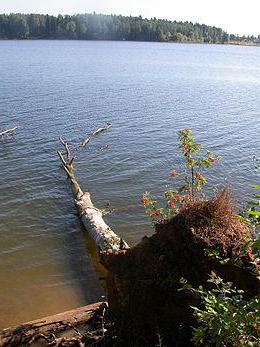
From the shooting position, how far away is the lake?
41.2 feet

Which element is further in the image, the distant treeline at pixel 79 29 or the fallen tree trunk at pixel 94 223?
the distant treeline at pixel 79 29

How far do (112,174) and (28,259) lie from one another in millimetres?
8257

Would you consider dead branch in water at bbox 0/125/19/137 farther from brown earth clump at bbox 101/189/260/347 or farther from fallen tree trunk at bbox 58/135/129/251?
brown earth clump at bbox 101/189/260/347

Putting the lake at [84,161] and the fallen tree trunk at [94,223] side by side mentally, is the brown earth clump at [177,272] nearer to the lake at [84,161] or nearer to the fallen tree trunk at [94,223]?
the fallen tree trunk at [94,223]

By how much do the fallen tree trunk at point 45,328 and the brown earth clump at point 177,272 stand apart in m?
1.92

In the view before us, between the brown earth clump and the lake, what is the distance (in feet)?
13.9

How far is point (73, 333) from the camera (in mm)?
9125

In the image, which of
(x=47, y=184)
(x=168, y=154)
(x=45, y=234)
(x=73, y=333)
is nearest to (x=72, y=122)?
(x=168, y=154)

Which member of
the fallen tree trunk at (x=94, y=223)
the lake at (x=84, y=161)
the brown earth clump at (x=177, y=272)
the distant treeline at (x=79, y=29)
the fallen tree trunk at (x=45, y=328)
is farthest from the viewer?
the distant treeline at (x=79, y=29)

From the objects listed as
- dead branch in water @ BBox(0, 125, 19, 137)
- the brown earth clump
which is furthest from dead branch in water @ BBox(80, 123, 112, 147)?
the brown earth clump

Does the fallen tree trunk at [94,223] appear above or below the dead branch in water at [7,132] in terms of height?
below

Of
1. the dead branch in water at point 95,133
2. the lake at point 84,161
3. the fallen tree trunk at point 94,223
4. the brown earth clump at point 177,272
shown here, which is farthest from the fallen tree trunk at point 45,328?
the dead branch in water at point 95,133

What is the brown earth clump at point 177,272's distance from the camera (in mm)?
7051

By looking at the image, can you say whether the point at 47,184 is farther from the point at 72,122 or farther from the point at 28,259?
the point at 72,122
